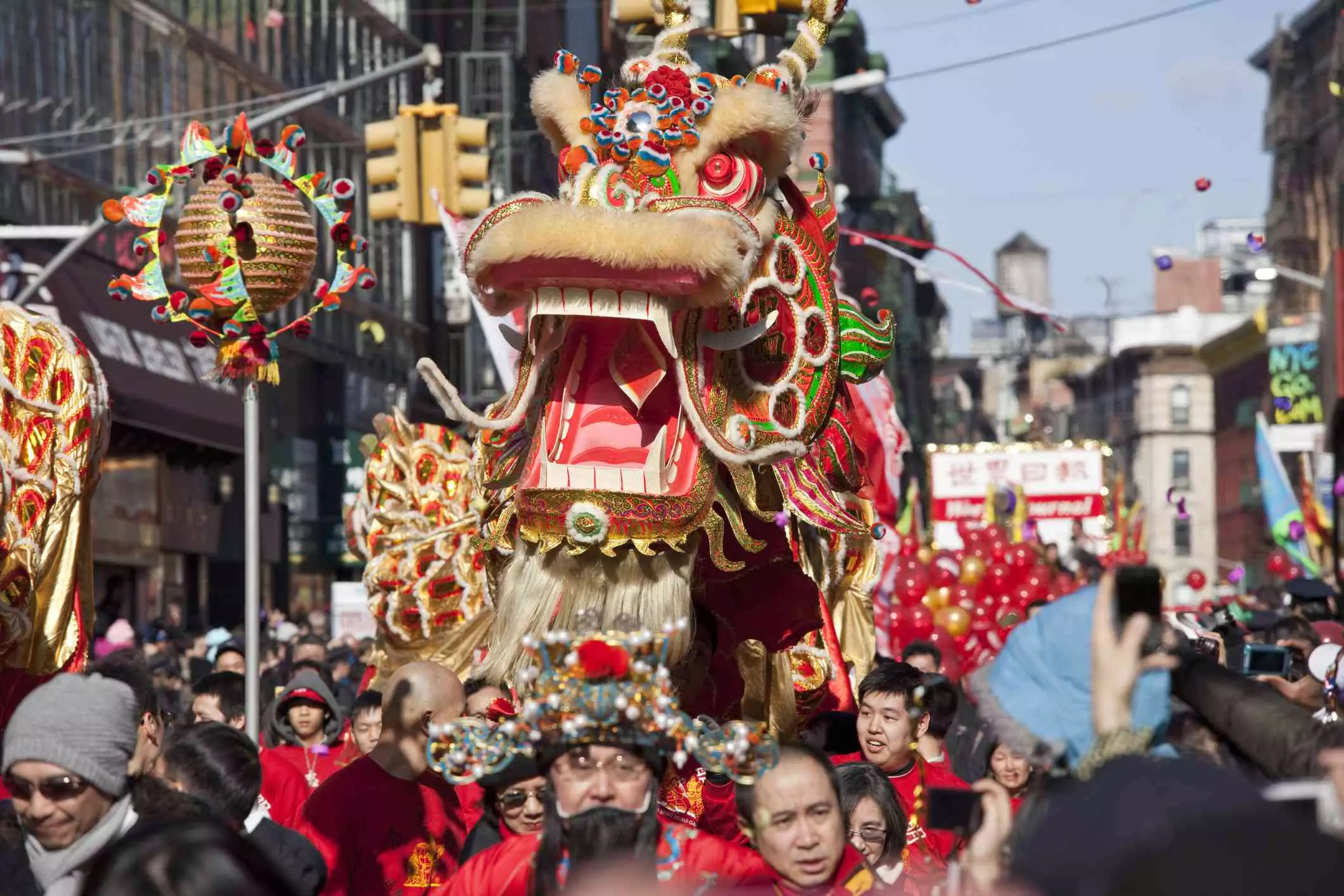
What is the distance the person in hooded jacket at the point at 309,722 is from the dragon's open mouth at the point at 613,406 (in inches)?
106

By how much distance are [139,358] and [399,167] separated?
11.7 metres

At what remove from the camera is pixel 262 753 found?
884 centimetres

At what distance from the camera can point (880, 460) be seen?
14516mm

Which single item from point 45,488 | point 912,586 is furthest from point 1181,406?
point 45,488

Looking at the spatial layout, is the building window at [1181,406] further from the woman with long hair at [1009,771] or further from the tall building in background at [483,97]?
the woman with long hair at [1009,771]

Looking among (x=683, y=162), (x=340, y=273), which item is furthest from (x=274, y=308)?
(x=683, y=162)

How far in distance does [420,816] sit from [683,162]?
6.94 ft

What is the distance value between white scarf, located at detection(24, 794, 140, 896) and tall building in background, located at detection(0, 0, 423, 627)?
629 inches

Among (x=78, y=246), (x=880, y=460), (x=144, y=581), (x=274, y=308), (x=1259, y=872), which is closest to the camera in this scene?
(x=1259, y=872)

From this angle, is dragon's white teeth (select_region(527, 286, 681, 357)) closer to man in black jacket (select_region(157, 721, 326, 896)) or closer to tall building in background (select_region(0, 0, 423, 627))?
man in black jacket (select_region(157, 721, 326, 896))

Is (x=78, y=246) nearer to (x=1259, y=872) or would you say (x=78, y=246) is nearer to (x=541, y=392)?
(x=541, y=392)

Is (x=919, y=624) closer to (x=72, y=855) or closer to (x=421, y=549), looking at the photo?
(x=421, y=549)

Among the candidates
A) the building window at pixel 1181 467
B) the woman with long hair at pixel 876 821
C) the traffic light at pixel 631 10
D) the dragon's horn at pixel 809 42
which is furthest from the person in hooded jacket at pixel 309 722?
Result: the building window at pixel 1181 467

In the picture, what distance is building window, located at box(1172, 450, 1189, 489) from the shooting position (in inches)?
3910
